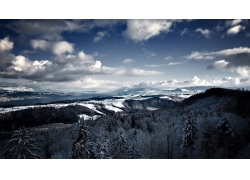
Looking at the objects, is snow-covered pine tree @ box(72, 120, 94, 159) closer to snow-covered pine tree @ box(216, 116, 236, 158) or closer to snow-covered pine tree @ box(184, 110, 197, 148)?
snow-covered pine tree @ box(184, 110, 197, 148)

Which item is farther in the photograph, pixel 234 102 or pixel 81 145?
pixel 234 102

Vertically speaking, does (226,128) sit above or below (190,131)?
below

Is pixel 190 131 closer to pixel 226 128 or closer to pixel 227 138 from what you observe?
pixel 227 138

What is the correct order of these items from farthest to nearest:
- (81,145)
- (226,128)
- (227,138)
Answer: (226,128) < (227,138) < (81,145)

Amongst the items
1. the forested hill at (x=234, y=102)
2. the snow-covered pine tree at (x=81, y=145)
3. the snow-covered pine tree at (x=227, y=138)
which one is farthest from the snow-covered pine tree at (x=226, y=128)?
the snow-covered pine tree at (x=81, y=145)

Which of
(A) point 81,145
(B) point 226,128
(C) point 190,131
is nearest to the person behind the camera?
(A) point 81,145

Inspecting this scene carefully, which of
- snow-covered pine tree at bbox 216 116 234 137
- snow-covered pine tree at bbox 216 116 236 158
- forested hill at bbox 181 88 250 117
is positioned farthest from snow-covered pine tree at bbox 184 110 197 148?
forested hill at bbox 181 88 250 117

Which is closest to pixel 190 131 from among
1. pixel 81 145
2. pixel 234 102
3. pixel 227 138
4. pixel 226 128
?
pixel 227 138

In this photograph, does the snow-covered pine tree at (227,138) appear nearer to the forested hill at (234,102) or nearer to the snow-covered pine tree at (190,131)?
the snow-covered pine tree at (190,131)
